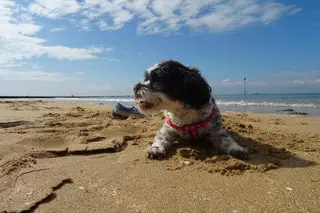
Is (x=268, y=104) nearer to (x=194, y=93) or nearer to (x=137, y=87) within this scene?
(x=194, y=93)

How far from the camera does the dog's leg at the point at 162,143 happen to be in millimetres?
3643

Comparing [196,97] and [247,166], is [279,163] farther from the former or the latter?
[196,97]

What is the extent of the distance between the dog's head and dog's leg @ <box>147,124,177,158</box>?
0.33 meters

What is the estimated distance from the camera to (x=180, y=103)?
13.4 feet

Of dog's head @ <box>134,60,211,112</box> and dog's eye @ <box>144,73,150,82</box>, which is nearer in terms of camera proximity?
dog's head @ <box>134,60,211,112</box>

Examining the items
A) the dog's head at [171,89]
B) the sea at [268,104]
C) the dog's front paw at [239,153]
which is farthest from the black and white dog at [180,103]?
the sea at [268,104]

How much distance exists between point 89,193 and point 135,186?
40cm

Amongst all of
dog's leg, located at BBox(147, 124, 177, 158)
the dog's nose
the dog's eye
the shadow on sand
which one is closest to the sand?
the shadow on sand

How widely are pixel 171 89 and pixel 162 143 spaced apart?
0.73 metres

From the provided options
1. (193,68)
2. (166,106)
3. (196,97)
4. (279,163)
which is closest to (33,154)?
(166,106)

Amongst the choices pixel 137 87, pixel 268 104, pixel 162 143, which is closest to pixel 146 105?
pixel 137 87

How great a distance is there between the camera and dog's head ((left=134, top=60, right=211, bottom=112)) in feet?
13.3

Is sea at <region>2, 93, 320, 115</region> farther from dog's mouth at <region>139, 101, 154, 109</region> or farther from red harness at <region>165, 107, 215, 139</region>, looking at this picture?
red harness at <region>165, 107, 215, 139</region>

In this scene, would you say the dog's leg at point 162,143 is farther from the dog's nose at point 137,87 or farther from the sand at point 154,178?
the dog's nose at point 137,87
